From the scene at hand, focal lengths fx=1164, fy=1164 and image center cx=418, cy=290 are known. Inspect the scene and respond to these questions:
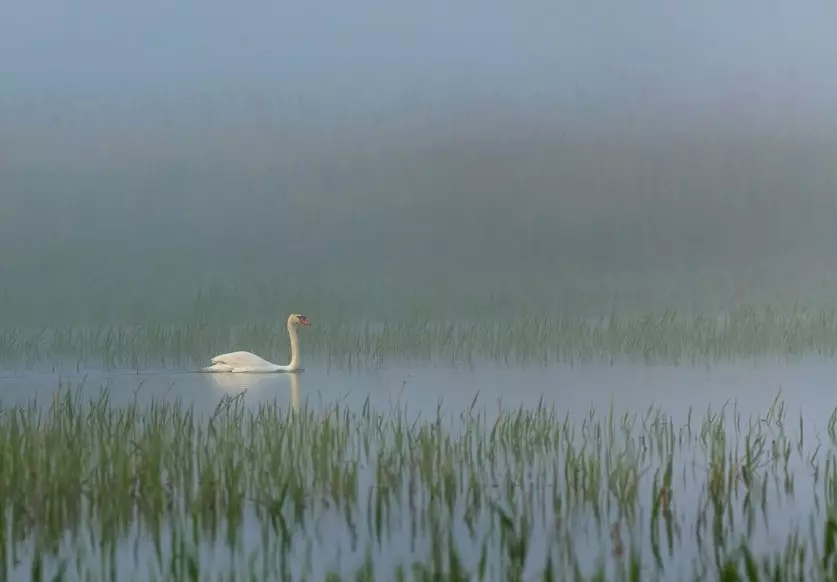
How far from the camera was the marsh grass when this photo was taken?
693 centimetres

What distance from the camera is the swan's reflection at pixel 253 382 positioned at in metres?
17.3

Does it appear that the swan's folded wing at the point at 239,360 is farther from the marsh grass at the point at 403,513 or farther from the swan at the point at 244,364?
the marsh grass at the point at 403,513

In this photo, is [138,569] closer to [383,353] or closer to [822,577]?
[822,577]

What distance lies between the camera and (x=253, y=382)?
18984mm

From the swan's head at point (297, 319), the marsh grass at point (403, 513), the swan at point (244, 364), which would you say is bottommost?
the marsh grass at point (403, 513)

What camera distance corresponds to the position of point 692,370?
1992cm

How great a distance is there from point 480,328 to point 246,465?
1629 centimetres

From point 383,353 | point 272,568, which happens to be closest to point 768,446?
point 272,568

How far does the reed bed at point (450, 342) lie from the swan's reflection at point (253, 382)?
1.90 meters

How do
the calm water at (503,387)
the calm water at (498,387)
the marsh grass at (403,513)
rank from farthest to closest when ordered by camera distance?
1. the calm water at (498,387)
2. the calm water at (503,387)
3. the marsh grass at (403,513)

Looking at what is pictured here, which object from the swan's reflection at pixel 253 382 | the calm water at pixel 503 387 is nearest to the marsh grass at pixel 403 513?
the calm water at pixel 503 387

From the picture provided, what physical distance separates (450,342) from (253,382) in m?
6.50

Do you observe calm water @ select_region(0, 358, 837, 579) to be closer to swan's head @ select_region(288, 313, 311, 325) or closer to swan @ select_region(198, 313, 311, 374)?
swan @ select_region(198, 313, 311, 374)

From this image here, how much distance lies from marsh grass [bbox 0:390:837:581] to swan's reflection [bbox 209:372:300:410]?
6574mm
